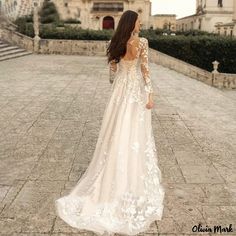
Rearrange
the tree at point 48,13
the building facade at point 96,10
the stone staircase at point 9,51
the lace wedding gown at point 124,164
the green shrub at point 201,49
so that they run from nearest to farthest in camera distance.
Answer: the lace wedding gown at point 124,164 → the stone staircase at point 9,51 → the green shrub at point 201,49 → the tree at point 48,13 → the building facade at point 96,10

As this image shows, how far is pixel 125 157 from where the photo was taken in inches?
206

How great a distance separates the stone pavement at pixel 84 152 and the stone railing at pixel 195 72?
10.2 m

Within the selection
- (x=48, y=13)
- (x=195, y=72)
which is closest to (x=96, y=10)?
(x=48, y=13)

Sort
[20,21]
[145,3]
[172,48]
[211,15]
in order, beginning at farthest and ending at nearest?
[211,15] < [145,3] < [20,21] < [172,48]

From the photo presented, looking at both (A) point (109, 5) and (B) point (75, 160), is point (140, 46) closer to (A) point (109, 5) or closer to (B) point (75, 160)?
(B) point (75, 160)

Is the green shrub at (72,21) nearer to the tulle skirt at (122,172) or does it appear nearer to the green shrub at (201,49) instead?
the green shrub at (201,49)

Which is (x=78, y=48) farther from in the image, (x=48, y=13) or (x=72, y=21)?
(x=48, y=13)

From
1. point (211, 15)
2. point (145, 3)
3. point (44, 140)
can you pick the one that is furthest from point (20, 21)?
point (211, 15)

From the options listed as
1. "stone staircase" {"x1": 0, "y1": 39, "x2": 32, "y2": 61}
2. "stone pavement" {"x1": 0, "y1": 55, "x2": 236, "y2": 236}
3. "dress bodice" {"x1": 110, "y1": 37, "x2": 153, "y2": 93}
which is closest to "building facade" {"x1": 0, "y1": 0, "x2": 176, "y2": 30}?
"stone staircase" {"x1": 0, "y1": 39, "x2": 32, "y2": 61}

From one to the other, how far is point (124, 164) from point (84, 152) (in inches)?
104

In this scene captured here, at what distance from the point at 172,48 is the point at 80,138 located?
22.6m

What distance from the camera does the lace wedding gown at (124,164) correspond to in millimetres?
5059

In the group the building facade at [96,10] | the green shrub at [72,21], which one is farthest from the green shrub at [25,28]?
the building facade at [96,10]

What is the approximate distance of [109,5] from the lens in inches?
1898
